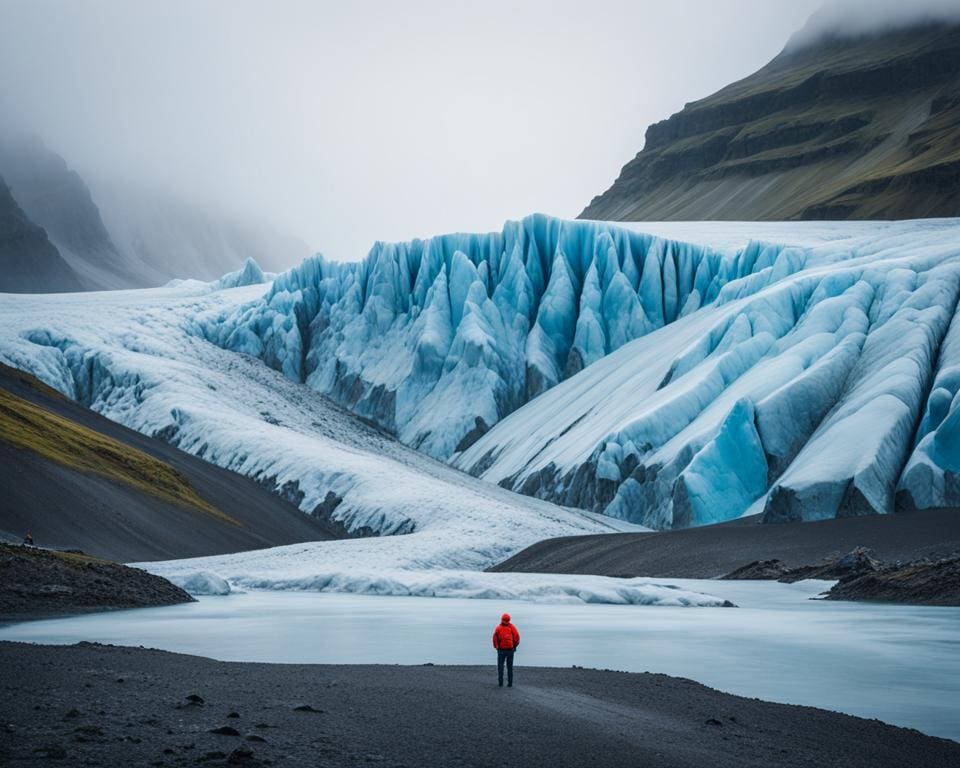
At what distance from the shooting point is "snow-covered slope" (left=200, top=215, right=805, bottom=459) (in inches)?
3748

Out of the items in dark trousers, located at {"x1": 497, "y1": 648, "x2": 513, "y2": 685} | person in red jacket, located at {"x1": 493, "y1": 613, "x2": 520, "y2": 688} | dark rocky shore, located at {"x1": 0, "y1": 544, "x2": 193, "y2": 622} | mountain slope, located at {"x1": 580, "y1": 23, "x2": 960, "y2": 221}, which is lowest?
dark rocky shore, located at {"x1": 0, "y1": 544, "x2": 193, "y2": 622}

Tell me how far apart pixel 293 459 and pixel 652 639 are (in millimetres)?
54363

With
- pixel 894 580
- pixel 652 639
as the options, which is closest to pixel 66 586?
pixel 652 639

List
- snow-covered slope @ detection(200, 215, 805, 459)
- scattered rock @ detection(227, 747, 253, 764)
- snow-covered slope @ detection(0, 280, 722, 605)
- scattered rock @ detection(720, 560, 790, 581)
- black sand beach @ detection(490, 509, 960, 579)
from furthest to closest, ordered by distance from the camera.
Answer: snow-covered slope @ detection(200, 215, 805, 459), snow-covered slope @ detection(0, 280, 722, 605), scattered rock @ detection(720, 560, 790, 581), black sand beach @ detection(490, 509, 960, 579), scattered rock @ detection(227, 747, 253, 764)

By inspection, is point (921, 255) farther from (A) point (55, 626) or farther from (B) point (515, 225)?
(A) point (55, 626)

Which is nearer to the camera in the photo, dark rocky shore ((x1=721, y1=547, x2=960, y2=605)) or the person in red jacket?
the person in red jacket

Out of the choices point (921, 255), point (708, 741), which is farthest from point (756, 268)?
point (708, 741)

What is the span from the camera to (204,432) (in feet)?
275


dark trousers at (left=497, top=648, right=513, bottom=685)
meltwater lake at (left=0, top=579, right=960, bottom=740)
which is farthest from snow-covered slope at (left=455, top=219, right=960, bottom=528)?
dark trousers at (left=497, top=648, right=513, bottom=685)

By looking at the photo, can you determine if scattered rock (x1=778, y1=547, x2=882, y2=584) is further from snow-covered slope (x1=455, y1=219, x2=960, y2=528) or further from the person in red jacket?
the person in red jacket

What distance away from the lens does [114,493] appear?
191ft

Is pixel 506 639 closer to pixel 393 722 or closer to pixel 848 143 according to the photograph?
pixel 393 722

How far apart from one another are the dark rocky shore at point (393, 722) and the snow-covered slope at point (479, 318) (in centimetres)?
7543

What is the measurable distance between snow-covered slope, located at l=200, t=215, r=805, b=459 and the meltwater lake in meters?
57.3
